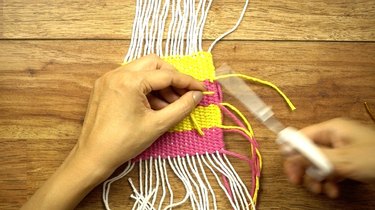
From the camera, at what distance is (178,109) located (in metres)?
0.84

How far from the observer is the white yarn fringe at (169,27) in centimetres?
95

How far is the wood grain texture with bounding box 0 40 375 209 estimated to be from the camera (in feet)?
2.97

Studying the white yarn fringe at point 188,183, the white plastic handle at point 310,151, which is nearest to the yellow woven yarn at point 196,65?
the white yarn fringe at point 188,183

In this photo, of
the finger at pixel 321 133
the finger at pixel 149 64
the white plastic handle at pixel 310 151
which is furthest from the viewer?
the finger at pixel 149 64

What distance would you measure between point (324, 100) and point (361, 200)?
0.23m

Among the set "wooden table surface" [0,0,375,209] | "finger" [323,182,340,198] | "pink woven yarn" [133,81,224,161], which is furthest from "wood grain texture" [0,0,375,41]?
"finger" [323,182,340,198]

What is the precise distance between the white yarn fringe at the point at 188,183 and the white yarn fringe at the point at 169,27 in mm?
250

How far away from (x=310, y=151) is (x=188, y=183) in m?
0.33

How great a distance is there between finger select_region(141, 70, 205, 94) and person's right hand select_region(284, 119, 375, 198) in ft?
0.84

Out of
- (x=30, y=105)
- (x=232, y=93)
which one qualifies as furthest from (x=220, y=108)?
(x=30, y=105)

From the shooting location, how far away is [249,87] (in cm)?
93

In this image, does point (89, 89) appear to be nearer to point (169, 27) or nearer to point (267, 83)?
point (169, 27)

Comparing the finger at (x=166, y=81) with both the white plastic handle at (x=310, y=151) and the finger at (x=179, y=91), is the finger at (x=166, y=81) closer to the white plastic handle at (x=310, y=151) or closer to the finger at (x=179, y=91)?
the finger at (x=179, y=91)

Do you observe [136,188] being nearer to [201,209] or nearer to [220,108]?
[201,209]
